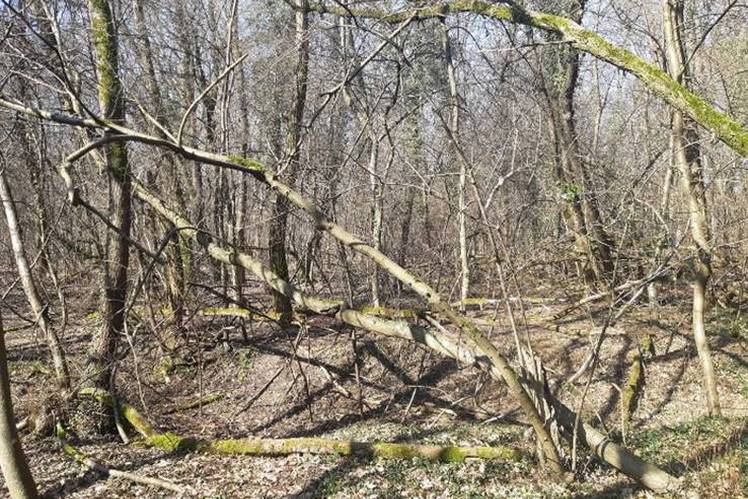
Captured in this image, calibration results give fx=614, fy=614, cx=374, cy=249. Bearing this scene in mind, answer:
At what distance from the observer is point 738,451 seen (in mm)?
4910

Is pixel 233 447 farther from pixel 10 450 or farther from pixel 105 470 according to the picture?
pixel 10 450

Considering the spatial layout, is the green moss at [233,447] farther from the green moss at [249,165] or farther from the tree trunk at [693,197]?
the tree trunk at [693,197]

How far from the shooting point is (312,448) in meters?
6.28

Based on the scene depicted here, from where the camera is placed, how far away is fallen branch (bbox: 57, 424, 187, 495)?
560cm

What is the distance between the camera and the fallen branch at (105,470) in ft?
18.4

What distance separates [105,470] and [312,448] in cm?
201

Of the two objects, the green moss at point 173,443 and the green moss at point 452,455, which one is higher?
the green moss at point 173,443

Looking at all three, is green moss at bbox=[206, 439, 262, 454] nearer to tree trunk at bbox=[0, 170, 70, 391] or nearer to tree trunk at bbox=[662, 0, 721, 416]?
tree trunk at bbox=[0, 170, 70, 391]

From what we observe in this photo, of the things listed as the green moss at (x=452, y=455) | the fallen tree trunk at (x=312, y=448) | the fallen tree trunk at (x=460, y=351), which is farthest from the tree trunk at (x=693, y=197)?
the green moss at (x=452, y=455)

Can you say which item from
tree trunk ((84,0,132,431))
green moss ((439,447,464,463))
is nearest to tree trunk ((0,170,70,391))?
tree trunk ((84,0,132,431))

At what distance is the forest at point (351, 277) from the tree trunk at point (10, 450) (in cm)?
2

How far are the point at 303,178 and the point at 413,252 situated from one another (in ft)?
19.1

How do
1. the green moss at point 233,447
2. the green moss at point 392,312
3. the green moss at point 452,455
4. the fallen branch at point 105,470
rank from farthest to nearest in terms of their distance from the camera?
the green moss at point 392,312, the green moss at point 233,447, the green moss at point 452,455, the fallen branch at point 105,470

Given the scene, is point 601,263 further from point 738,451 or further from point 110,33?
point 110,33
